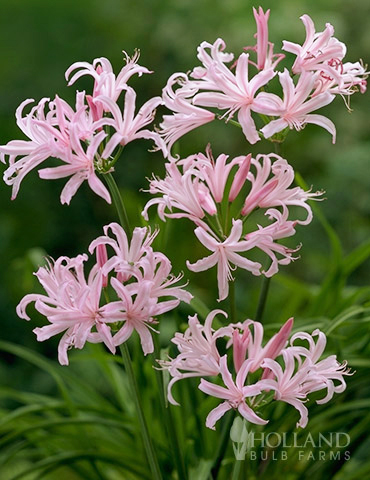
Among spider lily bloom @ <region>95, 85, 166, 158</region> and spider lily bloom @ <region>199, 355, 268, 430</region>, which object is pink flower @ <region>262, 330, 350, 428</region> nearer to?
spider lily bloom @ <region>199, 355, 268, 430</region>

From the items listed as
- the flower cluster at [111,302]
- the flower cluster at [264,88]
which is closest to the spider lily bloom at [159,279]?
the flower cluster at [111,302]

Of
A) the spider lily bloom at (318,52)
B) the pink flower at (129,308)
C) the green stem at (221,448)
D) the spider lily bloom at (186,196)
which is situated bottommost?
the green stem at (221,448)

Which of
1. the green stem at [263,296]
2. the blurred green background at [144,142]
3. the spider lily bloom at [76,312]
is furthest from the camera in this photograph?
the blurred green background at [144,142]

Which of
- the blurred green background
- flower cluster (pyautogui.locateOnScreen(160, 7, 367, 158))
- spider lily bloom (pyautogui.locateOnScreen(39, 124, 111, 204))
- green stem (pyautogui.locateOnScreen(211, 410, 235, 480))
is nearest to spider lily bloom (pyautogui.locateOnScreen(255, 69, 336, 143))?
flower cluster (pyautogui.locateOnScreen(160, 7, 367, 158))

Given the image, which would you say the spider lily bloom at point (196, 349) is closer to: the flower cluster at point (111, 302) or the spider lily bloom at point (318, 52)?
the flower cluster at point (111, 302)

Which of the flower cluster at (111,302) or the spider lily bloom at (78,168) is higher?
the spider lily bloom at (78,168)

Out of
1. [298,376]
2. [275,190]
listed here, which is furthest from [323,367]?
[275,190]

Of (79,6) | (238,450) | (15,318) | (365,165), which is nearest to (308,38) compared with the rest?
(238,450)
